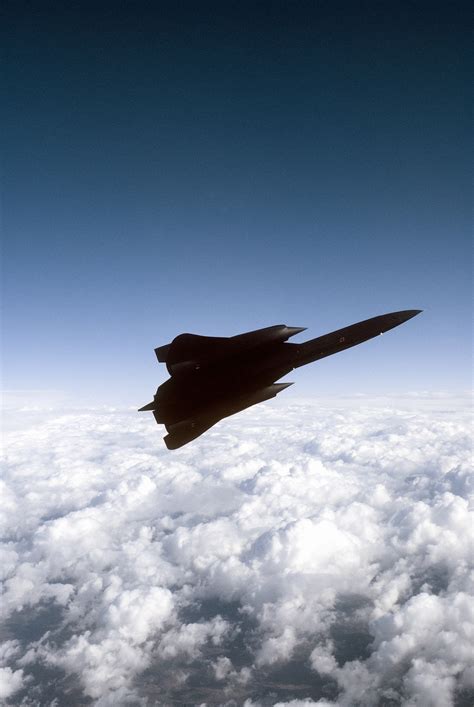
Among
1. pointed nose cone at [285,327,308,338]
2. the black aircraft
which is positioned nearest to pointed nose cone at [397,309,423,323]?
the black aircraft

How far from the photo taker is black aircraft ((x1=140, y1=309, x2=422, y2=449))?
13766mm

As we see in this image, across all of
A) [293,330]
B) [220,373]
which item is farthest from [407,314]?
[220,373]

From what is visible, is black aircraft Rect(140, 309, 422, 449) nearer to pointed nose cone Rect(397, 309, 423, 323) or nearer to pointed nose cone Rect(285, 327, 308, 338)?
pointed nose cone Rect(285, 327, 308, 338)

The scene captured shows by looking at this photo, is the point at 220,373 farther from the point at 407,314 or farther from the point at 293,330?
the point at 407,314

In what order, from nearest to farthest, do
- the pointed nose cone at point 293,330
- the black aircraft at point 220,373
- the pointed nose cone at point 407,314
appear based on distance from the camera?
the pointed nose cone at point 293,330 < the black aircraft at point 220,373 < the pointed nose cone at point 407,314

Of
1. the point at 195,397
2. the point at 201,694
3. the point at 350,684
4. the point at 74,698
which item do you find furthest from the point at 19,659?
the point at 195,397

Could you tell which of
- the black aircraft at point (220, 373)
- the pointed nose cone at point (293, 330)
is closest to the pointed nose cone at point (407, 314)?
the black aircraft at point (220, 373)

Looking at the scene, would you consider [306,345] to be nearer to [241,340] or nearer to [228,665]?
[241,340]

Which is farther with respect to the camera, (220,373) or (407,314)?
(407,314)

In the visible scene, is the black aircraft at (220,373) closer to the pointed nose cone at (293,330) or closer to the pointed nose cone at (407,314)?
the pointed nose cone at (293,330)

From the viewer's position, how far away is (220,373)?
1388cm

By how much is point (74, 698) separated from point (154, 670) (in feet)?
139

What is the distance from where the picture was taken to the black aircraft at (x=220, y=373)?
13.8 metres

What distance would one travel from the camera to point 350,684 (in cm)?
17138
